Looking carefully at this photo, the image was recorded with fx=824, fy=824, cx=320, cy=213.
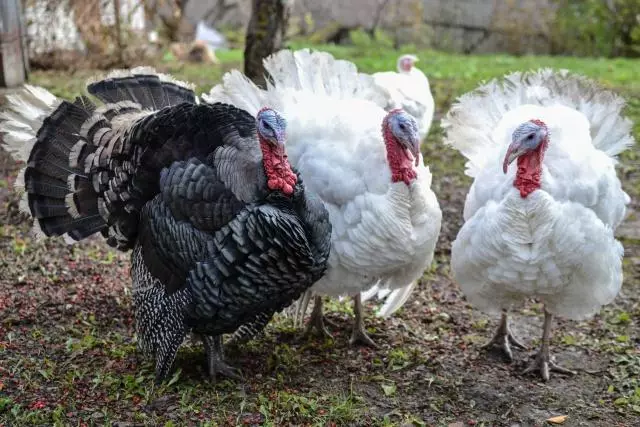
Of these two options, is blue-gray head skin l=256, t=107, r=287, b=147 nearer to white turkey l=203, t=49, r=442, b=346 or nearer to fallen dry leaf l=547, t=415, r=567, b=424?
white turkey l=203, t=49, r=442, b=346

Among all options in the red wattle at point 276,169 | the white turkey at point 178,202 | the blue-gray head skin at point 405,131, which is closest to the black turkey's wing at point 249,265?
the white turkey at point 178,202

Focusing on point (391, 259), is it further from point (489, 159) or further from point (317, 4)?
point (317, 4)

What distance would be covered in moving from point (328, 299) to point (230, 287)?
176 centimetres

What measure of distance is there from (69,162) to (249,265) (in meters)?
1.22

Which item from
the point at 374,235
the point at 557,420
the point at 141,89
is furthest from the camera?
the point at 141,89

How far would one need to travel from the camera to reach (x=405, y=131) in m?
4.17

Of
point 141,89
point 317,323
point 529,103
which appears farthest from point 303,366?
point 529,103

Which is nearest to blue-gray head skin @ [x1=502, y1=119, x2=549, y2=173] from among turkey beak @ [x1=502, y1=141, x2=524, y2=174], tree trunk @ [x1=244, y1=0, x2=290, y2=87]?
turkey beak @ [x1=502, y1=141, x2=524, y2=174]

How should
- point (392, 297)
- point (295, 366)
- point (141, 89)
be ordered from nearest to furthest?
point (295, 366)
point (141, 89)
point (392, 297)

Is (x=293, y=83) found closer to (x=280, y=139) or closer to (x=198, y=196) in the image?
(x=280, y=139)

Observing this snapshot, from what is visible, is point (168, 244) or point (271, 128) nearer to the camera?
Answer: point (271, 128)

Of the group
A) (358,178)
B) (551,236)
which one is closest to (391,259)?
(358,178)

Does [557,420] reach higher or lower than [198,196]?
lower

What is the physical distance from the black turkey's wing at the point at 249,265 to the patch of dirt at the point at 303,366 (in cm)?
51
